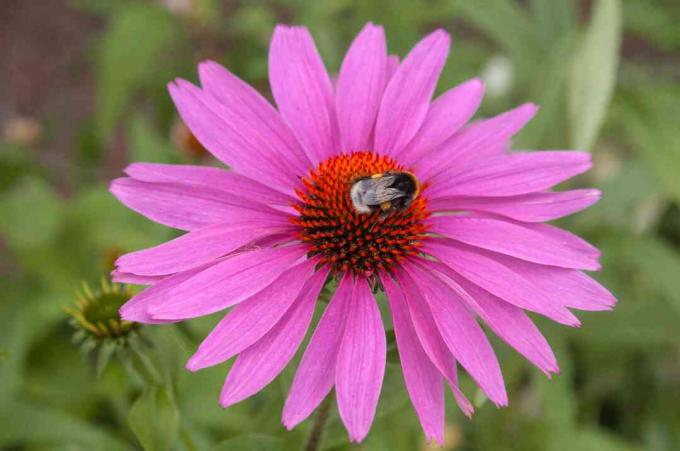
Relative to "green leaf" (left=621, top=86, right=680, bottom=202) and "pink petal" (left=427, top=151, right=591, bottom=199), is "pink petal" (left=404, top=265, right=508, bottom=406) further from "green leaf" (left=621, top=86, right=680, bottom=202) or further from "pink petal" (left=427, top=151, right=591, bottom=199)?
"green leaf" (left=621, top=86, right=680, bottom=202)

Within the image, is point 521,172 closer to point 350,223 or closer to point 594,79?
point 350,223

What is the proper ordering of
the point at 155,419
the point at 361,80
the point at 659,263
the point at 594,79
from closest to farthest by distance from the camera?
the point at 155,419
the point at 361,80
the point at 594,79
the point at 659,263

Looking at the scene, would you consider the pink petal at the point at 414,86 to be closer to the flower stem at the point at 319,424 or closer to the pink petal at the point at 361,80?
the pink petal at the point at 361,80

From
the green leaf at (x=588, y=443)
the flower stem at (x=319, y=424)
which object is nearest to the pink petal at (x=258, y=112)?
the flower stem at (x=319, y=424)

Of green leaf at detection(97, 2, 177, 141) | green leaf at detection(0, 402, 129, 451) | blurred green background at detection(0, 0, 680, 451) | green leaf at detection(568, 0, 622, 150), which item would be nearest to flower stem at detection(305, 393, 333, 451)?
blurred green background at detection(0, 0, 680, 451)

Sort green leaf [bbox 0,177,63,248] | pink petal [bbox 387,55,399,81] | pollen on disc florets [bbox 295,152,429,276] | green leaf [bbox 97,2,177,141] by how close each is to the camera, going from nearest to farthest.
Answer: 1. pollen on disc florets [bbox 295,152,429,276]
2. pink petal [bbox 387,55,399,81]
3. green leaf [bbox 0,177,63,248]
4. green leaf [bbox 97,2,177,141]

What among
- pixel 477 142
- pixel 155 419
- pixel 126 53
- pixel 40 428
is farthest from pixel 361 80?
pixel 126 53
